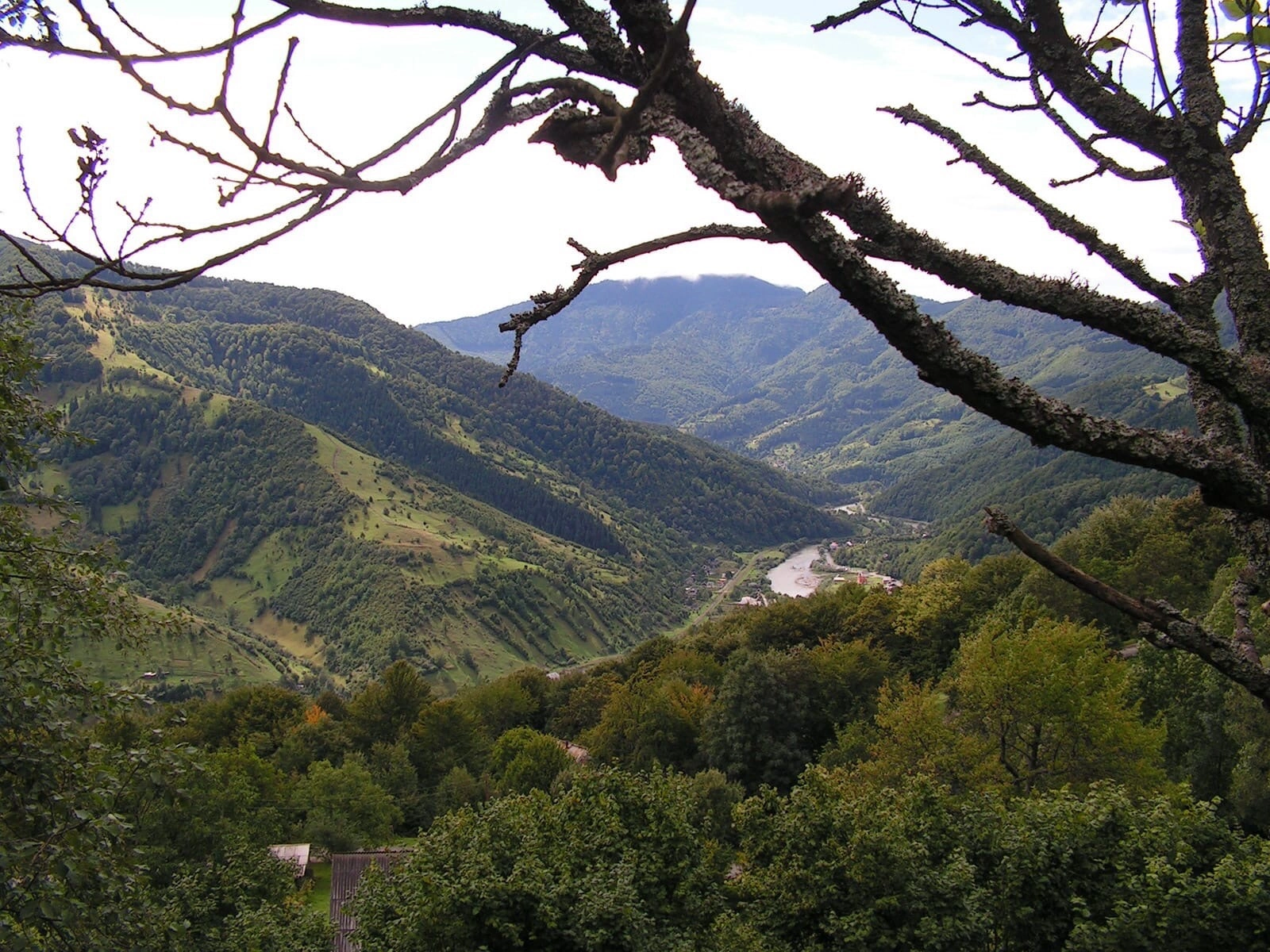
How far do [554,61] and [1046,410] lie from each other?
1963 mm

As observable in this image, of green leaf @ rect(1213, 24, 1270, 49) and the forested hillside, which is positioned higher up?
green leaf @ rect(1213, 24, 1270, 49)

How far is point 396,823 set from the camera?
126 ft

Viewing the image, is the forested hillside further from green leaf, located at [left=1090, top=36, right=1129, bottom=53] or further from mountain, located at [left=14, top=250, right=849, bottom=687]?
mountain, located at [left=14, top=250, right=849, bottom=687]

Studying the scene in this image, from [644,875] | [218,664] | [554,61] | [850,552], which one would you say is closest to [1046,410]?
[554,61]

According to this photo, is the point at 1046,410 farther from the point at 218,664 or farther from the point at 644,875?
the point at 218,664

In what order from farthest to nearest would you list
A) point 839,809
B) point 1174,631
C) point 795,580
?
point 795,580 < point 839,809 < point 1174,631

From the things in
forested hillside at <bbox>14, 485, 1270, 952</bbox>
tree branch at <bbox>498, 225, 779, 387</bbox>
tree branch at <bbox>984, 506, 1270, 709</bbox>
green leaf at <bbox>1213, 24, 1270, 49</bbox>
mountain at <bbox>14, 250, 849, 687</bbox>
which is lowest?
mountain at <bbox>14, 250, 849, 687</bbox>

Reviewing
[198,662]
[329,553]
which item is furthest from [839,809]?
[329,553]

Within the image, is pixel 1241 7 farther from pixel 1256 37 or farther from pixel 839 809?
pixel 839 809

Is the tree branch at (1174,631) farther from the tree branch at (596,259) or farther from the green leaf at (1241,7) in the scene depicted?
the green leaf at (1241,7)

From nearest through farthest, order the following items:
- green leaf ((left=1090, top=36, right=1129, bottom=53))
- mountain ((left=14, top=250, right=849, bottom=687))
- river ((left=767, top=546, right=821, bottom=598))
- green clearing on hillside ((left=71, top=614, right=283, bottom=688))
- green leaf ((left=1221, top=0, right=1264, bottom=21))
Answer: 1. green leaf ((left=1221, top=0, right=1264, bottom=21))
2. green leaf ((left=1090, top=36, right=1129, bottom=53))
3. green clearing on hillside ((left=71, top=614, right=283, bottom=688))
4. mountain ((left=14, top=250, right=849, bottom=687))
5. river ((left=767, top=546, right=821, bottom=598))

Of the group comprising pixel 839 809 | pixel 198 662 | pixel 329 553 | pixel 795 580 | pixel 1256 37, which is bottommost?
pixel 198 662

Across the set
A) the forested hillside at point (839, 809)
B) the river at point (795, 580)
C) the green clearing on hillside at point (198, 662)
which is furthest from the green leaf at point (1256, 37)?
the river at point (795, 580)

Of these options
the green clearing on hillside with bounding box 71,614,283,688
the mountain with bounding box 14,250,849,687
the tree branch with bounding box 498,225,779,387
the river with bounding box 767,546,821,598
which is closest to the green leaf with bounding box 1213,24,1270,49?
the tree branch with bounding box 498,225,779,387
